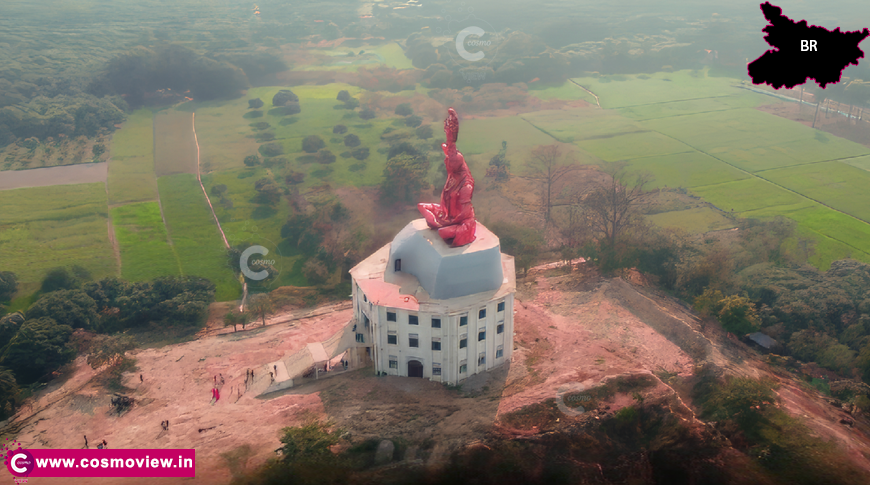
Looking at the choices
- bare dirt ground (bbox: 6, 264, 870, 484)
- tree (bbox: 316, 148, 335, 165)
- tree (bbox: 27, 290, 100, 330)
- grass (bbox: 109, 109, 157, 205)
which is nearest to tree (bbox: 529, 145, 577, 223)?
bare dirt ground (bbox: 6, 264, 870, 484)

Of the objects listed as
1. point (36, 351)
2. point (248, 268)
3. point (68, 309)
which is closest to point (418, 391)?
point (36, 351)

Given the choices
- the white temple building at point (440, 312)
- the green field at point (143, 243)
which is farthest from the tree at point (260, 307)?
the white temple building at point (440, 312)

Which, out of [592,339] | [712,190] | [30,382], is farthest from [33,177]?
[712,190]

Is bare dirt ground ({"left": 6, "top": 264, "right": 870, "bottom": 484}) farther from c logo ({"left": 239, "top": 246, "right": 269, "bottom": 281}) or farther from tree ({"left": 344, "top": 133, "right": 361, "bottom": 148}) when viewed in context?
tree ({"left": 344, "top": 133, "right": 361, "bottom": 148})

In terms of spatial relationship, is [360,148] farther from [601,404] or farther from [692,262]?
[601,404]

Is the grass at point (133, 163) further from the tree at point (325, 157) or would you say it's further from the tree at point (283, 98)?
the tree at point (325, 157)
